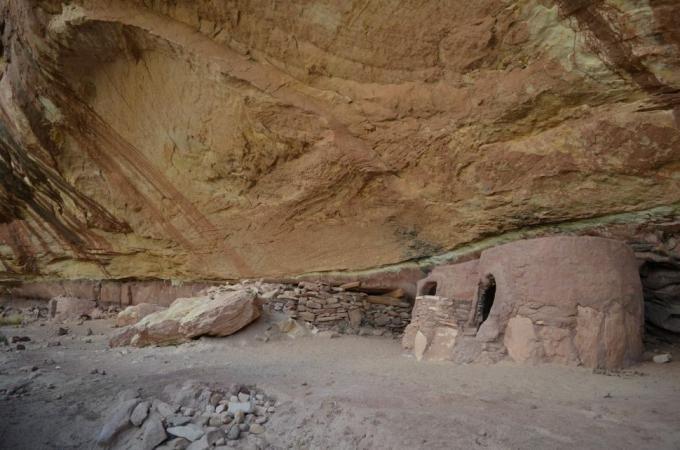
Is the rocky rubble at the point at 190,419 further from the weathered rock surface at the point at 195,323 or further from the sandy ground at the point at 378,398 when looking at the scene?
the weathered rock surface at the point at 195,323

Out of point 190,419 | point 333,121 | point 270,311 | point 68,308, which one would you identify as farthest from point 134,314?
point 190,419

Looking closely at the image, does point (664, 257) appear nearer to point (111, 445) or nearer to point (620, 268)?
point (620, 268)

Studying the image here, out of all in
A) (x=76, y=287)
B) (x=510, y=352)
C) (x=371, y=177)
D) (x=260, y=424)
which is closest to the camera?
(x=260, y=424)

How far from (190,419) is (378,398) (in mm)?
1513

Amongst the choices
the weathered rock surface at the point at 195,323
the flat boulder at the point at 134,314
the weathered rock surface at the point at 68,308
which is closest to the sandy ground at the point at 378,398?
the weathered rock surface at the point at 195,323

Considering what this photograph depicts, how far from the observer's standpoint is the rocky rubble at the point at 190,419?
3.31m

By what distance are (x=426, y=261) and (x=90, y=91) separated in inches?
251

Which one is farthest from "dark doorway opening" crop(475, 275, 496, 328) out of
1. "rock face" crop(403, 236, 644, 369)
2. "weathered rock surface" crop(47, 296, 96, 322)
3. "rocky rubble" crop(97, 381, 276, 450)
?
"weathered rock surface" crop(47, 296, 96, 322)

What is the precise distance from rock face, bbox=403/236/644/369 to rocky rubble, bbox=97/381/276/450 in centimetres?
231

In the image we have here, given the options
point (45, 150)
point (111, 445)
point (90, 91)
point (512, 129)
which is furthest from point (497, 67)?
point (45, 150)

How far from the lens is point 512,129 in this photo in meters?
5.70

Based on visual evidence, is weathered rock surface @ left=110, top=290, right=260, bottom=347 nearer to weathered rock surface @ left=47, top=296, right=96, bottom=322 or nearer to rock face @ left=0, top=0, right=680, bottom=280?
rock face @ left=0, top=0, right=680, bottom=280

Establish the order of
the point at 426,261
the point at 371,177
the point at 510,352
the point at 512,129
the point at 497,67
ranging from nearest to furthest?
the point at 510,352 → the point at 497,67 → the point at 512,129 → the point at 371,177 → the point at 426,261

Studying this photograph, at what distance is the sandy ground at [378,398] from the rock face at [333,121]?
2.48 m
